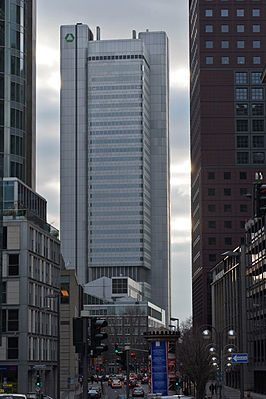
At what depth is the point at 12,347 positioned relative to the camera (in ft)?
311

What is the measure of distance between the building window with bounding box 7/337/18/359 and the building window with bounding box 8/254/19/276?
23.9 feet

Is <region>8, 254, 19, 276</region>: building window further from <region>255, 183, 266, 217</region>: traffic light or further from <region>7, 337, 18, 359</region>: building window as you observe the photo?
<region>255, 183, 266, 217</region>: traffic light

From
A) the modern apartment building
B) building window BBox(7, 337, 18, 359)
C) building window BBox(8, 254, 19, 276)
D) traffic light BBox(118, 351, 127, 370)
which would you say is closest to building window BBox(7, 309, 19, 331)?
the modern apartment building

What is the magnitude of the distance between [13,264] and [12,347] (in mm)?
9189

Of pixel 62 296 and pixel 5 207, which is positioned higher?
pixel 5 207

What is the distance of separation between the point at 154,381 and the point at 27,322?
31.3 m

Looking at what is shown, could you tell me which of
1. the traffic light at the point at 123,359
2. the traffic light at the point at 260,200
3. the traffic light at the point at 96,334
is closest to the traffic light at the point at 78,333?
the traffic light at the point at 96,334

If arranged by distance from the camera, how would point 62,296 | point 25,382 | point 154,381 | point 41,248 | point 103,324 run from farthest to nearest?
point 62,296 → point 41,248 → point 25,382 → point 154,381 → point 103,324

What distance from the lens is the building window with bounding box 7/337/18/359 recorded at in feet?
311

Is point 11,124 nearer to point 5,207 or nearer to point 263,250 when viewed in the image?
point 5,207

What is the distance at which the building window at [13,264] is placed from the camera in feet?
311

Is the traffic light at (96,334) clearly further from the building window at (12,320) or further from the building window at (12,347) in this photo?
the building window at (12,347)

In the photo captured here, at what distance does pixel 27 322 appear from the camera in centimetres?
9519

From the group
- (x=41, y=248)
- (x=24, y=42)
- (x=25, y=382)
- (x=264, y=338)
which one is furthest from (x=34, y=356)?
(x=24, y=42)
